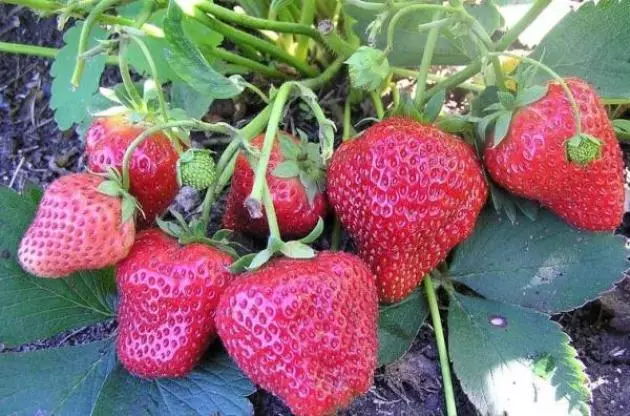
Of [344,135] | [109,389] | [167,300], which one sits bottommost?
[109,389]

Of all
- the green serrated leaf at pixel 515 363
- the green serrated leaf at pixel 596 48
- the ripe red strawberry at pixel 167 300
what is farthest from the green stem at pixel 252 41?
the green serrated leaf at pixel 515 363

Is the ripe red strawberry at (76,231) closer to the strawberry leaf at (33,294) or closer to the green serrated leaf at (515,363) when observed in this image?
the strawberry leaf at (33,294)

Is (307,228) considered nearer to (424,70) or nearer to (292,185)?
(292,185)

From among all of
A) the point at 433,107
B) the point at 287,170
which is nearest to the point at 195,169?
the point at 287,170

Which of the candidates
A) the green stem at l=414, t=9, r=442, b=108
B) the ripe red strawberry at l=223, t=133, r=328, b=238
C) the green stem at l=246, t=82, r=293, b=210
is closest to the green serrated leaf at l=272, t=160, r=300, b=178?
the ripe red strawberry at l=223, t=133, r=328, b=238

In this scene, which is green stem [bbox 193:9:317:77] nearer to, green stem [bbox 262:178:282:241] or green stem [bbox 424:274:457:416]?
green stem [bbox 262:178:282:241]

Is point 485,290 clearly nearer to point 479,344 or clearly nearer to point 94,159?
point 479,344
